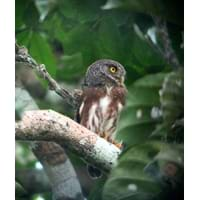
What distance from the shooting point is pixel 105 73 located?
1737 millimetres

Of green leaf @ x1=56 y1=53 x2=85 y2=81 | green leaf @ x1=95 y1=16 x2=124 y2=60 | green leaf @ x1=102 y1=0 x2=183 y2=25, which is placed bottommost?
green leaf @ x1=56 y1=53 x2=85 y2=81

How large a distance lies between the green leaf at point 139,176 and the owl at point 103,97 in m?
0.06

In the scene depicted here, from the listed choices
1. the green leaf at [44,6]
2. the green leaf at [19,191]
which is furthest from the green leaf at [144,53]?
the green leaf at [19,191]

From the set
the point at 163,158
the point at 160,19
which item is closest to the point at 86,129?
the point at 163,158

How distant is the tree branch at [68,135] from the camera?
5.52 ft

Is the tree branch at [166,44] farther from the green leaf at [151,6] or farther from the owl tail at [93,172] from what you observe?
the owl tail at [93,172]

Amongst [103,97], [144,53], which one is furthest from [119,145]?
[144,53]

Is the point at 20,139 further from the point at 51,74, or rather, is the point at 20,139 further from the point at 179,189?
the point at 179,189

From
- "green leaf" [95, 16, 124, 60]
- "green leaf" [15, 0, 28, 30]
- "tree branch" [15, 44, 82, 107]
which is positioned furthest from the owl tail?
"green leaf" [15, 0, 28, 30]

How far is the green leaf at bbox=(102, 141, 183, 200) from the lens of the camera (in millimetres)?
1693

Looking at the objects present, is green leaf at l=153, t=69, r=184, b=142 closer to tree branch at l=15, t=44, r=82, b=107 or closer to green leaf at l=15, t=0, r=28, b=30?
tree branch at l=15, t=44, r=82, b=107

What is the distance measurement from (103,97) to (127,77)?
77 millimetres

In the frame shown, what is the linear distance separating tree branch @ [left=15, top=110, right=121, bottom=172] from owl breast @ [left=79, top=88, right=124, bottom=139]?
2cm

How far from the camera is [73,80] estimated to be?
172 centimetres
